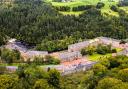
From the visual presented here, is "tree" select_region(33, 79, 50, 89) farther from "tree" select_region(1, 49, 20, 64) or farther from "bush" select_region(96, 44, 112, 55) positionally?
"bush" select_region(96, 44, 112, 55)

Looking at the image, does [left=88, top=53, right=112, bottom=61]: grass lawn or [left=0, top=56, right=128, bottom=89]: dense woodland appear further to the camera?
[left=88, top=53, right=112, bottom=61]: grass lawn

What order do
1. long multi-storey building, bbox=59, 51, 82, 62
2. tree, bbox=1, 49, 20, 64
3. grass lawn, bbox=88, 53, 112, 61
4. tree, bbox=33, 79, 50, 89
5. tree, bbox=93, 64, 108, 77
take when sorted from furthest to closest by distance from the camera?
1. long multi-storey building, bbox=59, 51, 82, 62
2. grass lawn, bbox=88, 53, 112, 61
3. tree, bbox=1, 49, 20, 64
4. tree, bbox=93, 64, 108, 77
5. tree, bbox=33, 79, 50, 89

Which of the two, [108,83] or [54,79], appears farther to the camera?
[54,79]

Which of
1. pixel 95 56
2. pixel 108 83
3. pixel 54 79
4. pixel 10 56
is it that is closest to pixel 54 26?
pixel 95 56

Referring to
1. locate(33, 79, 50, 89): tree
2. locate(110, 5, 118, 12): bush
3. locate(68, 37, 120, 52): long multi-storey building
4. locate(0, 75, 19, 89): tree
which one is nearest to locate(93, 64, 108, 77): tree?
locate(33, 79, 50, 89): tree

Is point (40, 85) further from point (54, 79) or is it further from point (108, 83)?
point (108, 83)

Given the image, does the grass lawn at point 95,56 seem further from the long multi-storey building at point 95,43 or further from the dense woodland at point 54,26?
the dense woodland at point 54,26

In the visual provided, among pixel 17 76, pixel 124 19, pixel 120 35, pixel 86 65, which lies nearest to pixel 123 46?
pixel 120 35

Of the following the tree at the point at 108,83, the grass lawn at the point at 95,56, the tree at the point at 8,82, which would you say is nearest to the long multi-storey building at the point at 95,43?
the grass lawn at the point at 95,56
